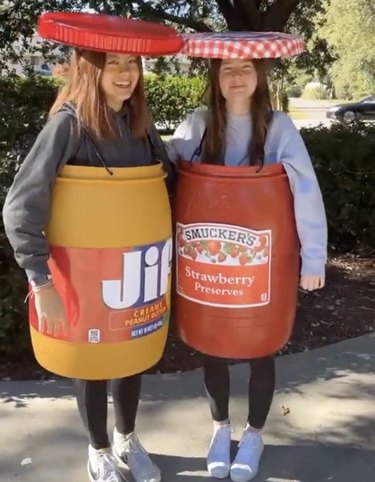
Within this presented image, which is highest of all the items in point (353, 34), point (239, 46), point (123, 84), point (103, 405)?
point (353, 34)

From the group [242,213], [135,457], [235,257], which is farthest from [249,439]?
[242,213]

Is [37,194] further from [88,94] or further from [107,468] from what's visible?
[107,468]

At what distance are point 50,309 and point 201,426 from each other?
43.9 inches

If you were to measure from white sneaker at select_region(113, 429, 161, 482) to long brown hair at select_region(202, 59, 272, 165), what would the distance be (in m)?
1.14

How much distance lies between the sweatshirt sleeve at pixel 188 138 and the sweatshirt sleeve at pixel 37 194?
0.52 m


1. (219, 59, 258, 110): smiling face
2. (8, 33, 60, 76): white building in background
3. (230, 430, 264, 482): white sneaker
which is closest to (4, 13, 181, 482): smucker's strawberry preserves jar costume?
(219, 59, 258, 110): smiling face

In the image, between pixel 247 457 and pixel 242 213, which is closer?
pixel 242 213

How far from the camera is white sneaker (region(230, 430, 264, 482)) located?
8.86 feet

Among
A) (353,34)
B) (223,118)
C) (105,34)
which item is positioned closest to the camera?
(105,34)

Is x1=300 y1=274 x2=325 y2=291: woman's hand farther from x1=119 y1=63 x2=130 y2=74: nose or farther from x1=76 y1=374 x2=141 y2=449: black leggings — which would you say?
x1=119 y1=63 x2=130 y2=74: nose

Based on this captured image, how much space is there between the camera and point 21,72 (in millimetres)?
7367

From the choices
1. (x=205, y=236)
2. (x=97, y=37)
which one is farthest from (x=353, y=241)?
(x=97, y=37)

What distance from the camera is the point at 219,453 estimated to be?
2779 millimetres

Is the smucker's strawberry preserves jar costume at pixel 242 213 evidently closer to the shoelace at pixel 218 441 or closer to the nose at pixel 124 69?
the nose at pixel 124 69
